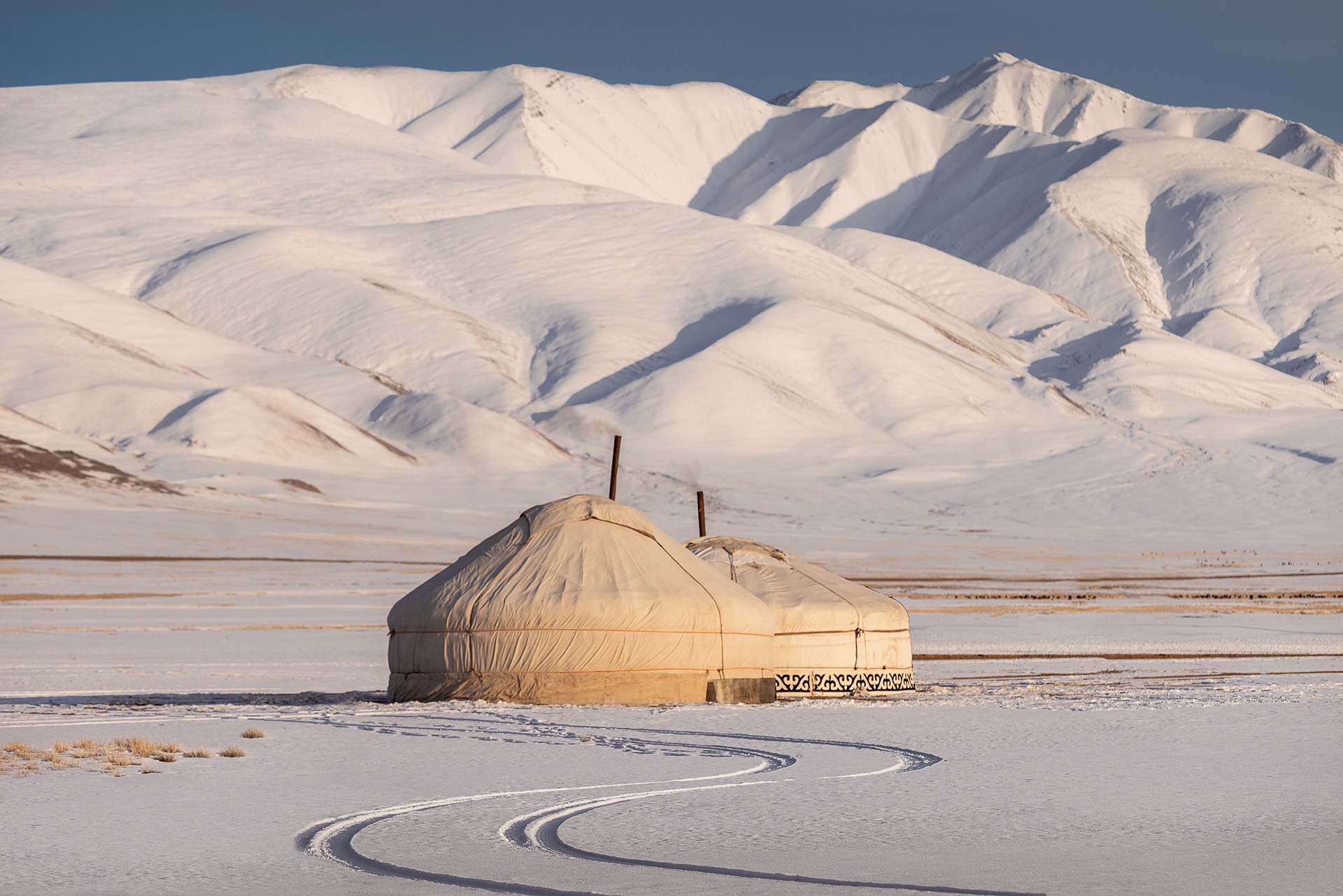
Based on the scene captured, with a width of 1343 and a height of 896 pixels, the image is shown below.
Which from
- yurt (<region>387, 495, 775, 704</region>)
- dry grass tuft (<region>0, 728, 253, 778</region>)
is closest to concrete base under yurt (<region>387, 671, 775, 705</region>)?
yurt (<region>387, 495, 775, 704</region>)

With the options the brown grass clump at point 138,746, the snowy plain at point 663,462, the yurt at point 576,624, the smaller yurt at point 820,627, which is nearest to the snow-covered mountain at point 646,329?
the snowy plain at point 663,462

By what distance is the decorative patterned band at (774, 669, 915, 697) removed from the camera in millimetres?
18062

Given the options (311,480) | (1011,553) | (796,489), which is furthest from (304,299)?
(1011,553)

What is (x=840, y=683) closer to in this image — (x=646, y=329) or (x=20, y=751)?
(x=20, y=751)

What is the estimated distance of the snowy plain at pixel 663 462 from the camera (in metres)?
9.20

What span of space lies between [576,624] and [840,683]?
3.82m

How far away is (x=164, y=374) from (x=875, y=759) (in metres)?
71.1

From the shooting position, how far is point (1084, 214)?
441 feet

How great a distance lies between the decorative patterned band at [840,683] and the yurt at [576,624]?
0.83 metres

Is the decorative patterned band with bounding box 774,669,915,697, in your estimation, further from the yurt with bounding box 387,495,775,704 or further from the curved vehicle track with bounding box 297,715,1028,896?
the curved vehicle track with bounding box 297,715,1028,896

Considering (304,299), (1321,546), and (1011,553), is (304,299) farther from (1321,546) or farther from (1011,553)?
(1321,546)

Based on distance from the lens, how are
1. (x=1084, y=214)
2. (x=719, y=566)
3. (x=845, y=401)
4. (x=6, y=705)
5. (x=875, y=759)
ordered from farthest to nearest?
(x=1084, y=214) → (x=845, y=401) → (x=719, y=566) → (x=6, y=705) → (x=875, y=759)

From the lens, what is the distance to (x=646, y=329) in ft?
304

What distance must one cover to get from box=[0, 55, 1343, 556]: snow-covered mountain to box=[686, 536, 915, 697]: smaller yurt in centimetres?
4689
